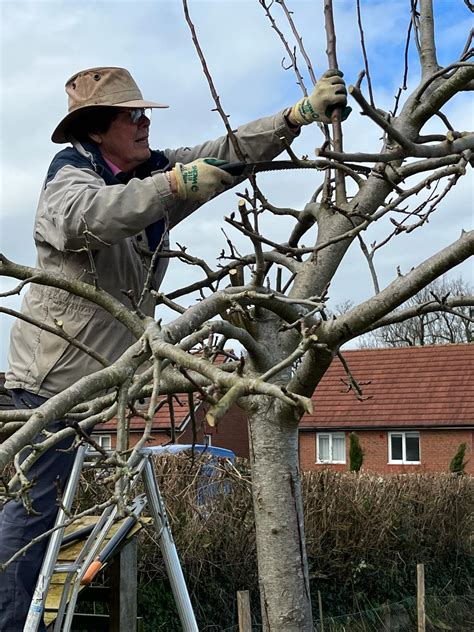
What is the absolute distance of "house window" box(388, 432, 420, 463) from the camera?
A: 24.5 meters

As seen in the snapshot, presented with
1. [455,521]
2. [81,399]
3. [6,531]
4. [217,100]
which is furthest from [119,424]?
[455,521]

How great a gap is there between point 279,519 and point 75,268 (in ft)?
3.90

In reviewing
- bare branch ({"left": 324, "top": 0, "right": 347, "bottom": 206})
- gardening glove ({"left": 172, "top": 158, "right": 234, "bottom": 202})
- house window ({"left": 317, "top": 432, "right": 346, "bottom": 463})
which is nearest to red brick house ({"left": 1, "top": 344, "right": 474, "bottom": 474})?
house window ({"left": 317, "top": 432, "right": 346, "bottom": 463})

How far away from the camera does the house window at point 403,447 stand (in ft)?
80.5

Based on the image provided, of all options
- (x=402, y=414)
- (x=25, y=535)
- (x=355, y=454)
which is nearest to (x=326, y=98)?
(x=25, y=535)

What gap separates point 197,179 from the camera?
293 cm

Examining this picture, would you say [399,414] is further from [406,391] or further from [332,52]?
[332,52]

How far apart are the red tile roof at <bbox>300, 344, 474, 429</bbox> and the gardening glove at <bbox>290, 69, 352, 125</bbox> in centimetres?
2060

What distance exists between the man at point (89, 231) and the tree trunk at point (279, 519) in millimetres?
652

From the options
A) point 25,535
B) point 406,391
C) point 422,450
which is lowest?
point 25,535

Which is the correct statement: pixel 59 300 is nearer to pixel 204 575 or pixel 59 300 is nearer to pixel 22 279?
pixel 22 279

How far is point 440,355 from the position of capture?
25.7 m

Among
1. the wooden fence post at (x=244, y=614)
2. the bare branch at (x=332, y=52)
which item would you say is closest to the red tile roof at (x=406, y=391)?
the wooden fence post at (x=244, y=614)

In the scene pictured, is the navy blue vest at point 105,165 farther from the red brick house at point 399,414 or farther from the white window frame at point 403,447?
the white window frame at point 403,447
